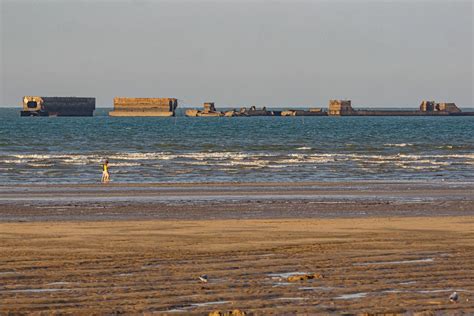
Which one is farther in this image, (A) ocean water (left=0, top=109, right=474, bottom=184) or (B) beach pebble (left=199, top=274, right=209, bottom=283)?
(A) ocean water (left=0, top=109, right=474, bottom=184)

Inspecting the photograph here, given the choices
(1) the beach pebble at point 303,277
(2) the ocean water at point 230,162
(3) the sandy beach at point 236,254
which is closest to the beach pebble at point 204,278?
(3) the sandy beach at point 236,254

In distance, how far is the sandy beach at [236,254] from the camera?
1102 centimetres

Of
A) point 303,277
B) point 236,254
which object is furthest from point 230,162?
point 303,277

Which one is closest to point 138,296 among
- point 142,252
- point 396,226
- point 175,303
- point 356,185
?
point 175,303

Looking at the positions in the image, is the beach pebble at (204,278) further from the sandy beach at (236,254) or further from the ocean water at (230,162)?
the ocean water at (230,162)

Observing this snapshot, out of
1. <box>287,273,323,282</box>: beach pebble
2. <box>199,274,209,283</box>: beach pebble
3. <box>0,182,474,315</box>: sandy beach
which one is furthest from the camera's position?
<box>287,273,323,282</box>: beach pebble

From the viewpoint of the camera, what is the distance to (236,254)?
48.1 feet

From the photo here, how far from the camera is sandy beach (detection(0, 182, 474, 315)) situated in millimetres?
11016

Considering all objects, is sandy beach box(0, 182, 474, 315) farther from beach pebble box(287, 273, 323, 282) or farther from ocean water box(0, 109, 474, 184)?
ocean water box(0, 109, 474, 184)

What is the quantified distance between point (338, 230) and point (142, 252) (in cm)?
476

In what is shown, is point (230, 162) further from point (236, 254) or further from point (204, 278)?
point (204, 278)

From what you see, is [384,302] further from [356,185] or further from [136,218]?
[356,185]

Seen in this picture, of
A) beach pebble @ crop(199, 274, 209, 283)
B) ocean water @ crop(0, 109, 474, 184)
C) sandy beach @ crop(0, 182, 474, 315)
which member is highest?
beach pebble @ crop(199, 274, 209, 283)

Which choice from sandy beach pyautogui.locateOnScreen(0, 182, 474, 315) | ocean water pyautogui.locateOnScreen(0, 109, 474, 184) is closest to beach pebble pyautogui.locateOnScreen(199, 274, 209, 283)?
sandy beach pyautogui.locateOnScreen(0, 182, 474, 315)
